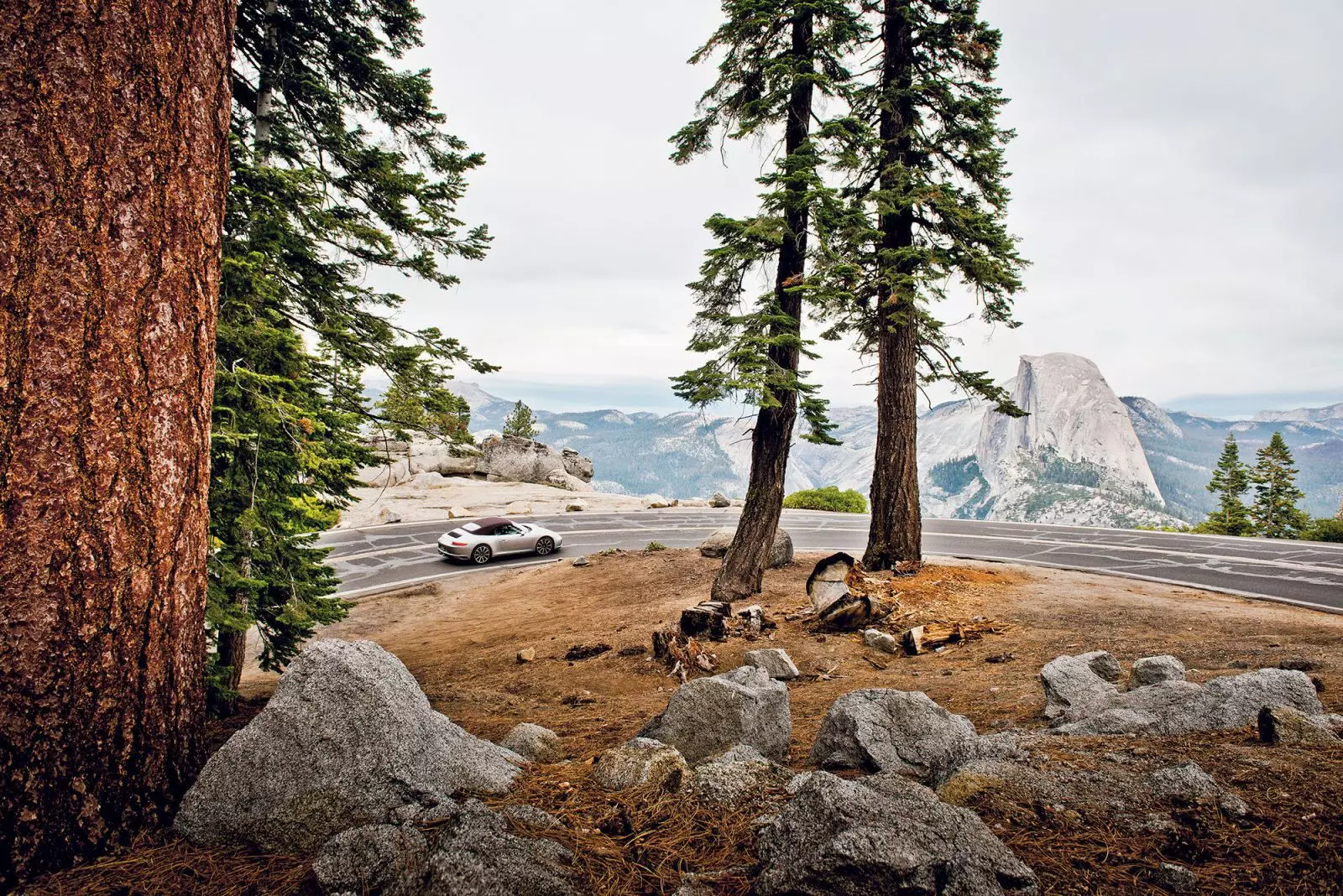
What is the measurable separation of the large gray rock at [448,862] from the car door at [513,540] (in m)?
17.3

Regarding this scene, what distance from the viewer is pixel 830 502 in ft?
95.7

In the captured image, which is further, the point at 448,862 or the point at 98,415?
the point at 98,415

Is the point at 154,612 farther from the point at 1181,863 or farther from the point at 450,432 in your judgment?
the point at 450,432

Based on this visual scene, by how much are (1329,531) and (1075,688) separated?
84.8 feet

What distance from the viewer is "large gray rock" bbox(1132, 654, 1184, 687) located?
12.6ft

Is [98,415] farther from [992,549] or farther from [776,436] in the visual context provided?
[992,549]

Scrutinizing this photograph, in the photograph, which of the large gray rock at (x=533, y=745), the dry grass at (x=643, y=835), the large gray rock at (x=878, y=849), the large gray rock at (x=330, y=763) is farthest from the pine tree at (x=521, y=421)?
the large gray rock at (x=878, y=849)

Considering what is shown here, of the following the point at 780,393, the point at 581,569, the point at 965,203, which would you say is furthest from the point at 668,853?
the point at 581,569

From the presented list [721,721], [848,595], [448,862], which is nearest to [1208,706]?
[721,721]

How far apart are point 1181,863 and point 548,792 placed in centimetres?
210

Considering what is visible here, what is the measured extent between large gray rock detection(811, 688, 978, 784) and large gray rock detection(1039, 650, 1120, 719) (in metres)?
1.12

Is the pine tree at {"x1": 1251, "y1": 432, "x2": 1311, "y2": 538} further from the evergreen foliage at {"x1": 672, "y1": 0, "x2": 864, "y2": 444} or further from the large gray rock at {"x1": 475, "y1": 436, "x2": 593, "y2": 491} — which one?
the large gray rock at {"x1": 475, "y1": 436, "x2": 593, "y2": 491}

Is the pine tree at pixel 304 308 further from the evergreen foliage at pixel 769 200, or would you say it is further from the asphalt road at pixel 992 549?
the asphalt road at pixel 992 549

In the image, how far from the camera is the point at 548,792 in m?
2.23
